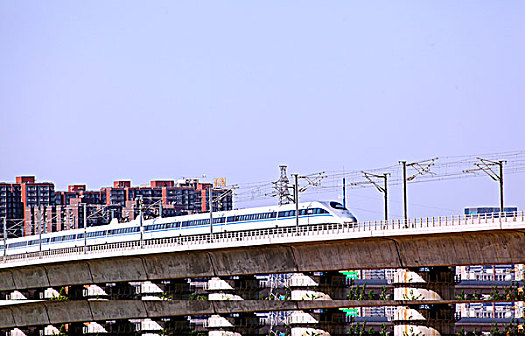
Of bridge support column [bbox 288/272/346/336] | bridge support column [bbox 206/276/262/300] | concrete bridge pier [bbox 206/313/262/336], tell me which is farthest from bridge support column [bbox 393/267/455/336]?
concrete bridge pier [bbox 206/313/262/336]

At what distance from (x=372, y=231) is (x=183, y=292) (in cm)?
2621

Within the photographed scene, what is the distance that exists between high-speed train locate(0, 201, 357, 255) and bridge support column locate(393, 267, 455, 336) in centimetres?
1329

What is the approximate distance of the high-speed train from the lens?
266 ft

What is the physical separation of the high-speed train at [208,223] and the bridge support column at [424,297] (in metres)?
13.3

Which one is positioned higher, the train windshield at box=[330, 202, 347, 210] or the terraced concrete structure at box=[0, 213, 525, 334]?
the train windshield at box=[330, 202, 347, 210]

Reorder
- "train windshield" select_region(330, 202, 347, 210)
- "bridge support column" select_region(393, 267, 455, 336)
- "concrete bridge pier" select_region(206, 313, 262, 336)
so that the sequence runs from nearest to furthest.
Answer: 1. "bridge support column" select_region(393, 267, 455, 336)
2. "concrete bridge pier" select_region(206, 313, 262, 336)
3. "train windshield" select_region(330, 202, 347, 210)

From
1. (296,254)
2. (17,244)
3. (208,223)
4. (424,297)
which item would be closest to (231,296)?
(296,254)

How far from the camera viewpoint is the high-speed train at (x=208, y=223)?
81.0 meters

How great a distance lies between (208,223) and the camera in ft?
297

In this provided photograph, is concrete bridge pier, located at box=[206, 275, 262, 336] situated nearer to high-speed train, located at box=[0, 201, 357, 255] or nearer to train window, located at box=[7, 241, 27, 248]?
high-speed train, located at box=[0, 201, 357, 255]

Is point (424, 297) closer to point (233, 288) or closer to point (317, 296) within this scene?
point (317, 296)
